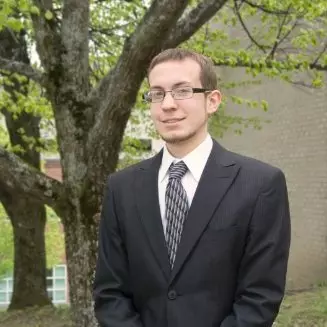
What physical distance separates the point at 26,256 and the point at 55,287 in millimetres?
20425

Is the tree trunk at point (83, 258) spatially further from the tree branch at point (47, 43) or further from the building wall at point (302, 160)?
the building wall at point (302, 160)

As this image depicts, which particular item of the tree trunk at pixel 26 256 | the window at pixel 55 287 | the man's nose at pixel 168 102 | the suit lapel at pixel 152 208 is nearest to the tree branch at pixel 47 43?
the suit lapel at pixel 152 208

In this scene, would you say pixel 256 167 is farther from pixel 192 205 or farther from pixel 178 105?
pixel 178 105

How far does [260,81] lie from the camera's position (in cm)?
1423

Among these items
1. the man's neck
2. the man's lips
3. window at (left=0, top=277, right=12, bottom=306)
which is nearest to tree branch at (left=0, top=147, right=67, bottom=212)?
the man's neck

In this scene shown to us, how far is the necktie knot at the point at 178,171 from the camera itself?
2578 mm

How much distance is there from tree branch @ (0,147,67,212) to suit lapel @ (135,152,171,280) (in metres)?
3.26

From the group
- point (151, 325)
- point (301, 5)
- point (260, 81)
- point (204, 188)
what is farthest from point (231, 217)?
point (260, 81)

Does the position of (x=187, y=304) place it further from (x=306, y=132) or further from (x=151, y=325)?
(x=306, y=132)

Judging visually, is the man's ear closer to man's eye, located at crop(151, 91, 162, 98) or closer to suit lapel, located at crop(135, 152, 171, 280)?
man's eye, located at crop(151, 91, 162, 98)

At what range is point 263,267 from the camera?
7.89ft

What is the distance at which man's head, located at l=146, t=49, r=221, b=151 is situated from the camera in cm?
248

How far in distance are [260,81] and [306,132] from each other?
197 cm

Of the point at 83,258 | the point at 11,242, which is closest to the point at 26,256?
the point at 83,258
